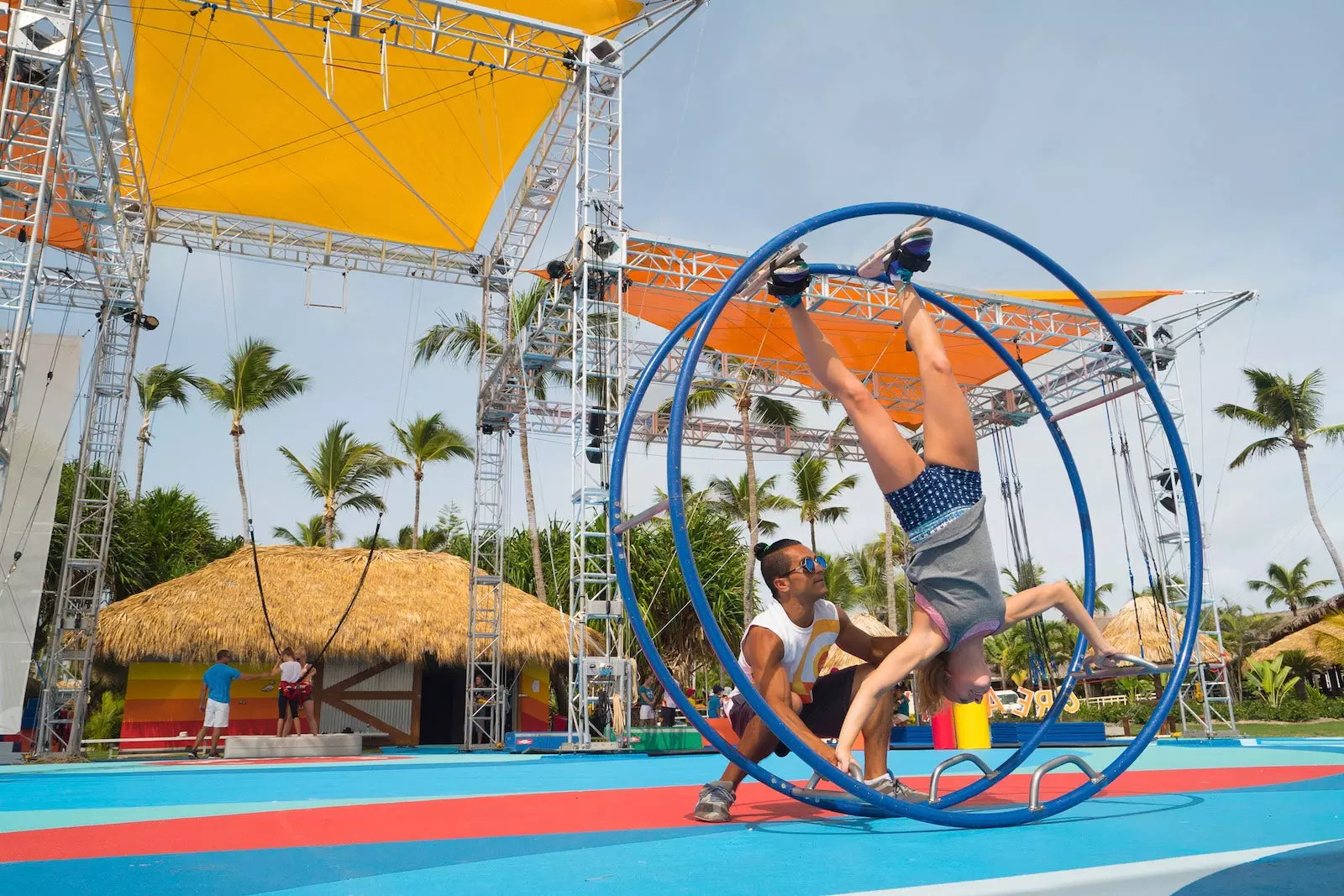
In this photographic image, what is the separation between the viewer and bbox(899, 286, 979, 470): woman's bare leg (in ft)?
9.18

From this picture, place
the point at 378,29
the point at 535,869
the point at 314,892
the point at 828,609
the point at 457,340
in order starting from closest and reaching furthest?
the point at 314,892 → the point at 535,869 → the point at 828,609 → the point at 378,29 → the point at 457,340

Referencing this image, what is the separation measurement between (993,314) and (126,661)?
14.5m

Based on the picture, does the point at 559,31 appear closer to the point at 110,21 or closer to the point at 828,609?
the point at 110,21

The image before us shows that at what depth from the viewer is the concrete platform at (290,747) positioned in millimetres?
10297

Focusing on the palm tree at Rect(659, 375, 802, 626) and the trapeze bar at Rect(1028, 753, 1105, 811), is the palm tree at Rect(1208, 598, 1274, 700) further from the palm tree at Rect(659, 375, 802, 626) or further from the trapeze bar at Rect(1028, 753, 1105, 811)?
the trapeze bar at Rect(1028, 753, 1105, 811)

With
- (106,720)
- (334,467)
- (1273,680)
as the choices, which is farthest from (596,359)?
(1273,680)

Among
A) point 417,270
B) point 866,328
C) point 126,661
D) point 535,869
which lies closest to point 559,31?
point 417,270

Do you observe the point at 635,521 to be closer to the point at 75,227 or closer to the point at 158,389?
the point at 75,227

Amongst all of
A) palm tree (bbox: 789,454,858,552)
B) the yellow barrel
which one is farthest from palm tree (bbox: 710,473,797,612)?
the yellow barrel

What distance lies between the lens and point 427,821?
10.7 feet

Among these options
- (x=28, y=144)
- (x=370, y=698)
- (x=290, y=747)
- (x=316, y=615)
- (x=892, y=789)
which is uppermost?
(x=28, y=144)

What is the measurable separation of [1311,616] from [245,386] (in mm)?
31990

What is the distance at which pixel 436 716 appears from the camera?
61.4 ft

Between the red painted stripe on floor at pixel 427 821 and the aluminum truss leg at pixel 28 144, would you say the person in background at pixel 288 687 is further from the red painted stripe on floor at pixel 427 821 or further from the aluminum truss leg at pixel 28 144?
the red painted stripe on floor at pixel 427 821
